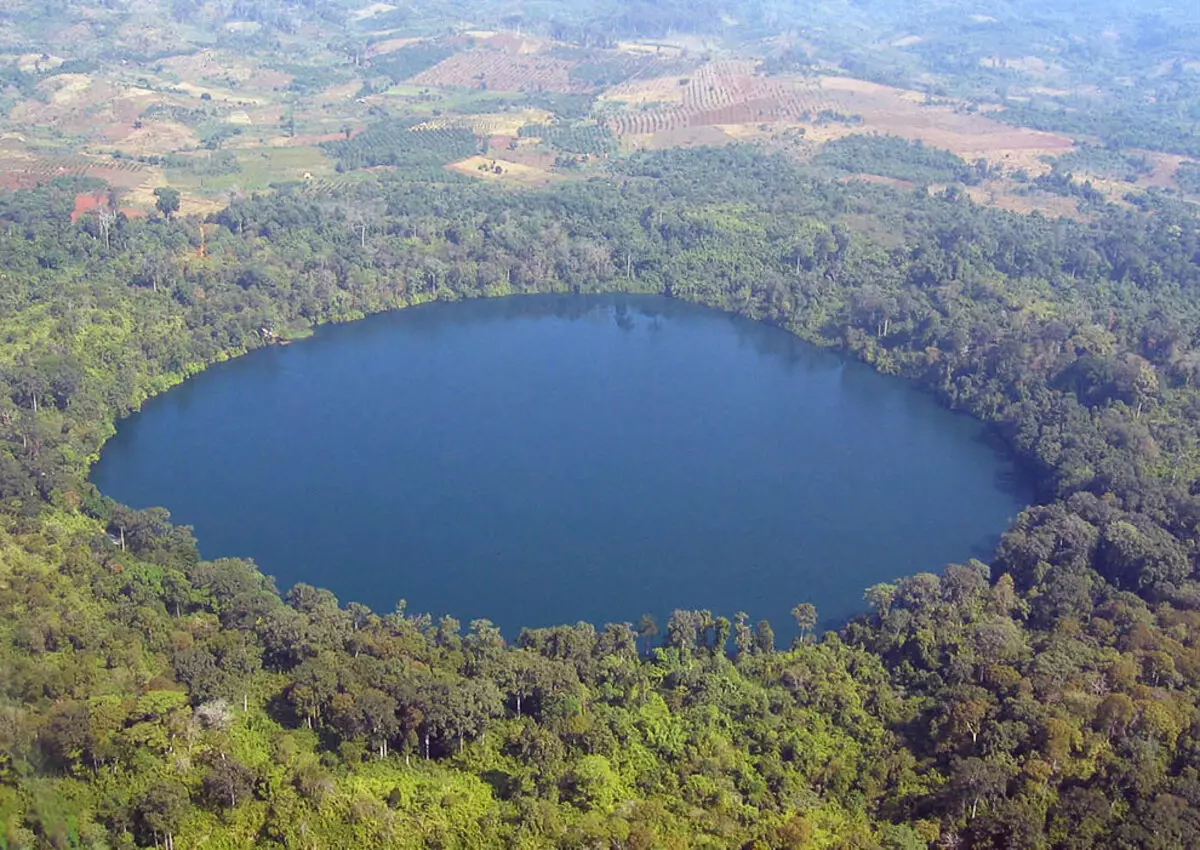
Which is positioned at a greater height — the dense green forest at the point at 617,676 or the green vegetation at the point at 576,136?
the green vegetation at the point at 576,136

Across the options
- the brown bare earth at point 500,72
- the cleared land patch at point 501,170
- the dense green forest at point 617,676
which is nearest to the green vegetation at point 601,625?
the dense green forest at point 617,676

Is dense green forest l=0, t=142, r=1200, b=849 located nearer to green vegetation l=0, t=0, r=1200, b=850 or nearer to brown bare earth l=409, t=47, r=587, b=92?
green vegetation l=0, t=0, r=1200, b=850

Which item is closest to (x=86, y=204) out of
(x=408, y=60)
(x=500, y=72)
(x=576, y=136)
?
(x=576, y=136)

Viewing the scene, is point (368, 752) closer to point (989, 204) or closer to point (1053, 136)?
point (989, 204)

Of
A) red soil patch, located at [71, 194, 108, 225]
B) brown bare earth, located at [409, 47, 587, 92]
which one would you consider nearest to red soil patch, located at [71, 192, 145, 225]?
red soil patch, located at [71, 194, 108, 225]

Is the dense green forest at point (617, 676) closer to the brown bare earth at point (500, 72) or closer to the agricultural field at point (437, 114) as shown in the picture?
the agricultural field at point (437, 114)

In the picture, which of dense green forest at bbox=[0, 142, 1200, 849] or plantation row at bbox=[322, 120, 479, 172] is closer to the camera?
dense green forest at bbox=[0, 142, 1200, 849]

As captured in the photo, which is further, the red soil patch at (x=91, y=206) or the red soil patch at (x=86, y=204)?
the red soil patch at (x=91, y=206)

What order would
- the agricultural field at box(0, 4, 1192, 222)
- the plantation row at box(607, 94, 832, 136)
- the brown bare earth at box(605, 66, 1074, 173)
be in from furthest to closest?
the plantation row at box(607, 94, 832, 136)
the brown bare earth at box(605, 66, 1074, 173)
the agricultural field at box(0, 4, 1192, 222)
